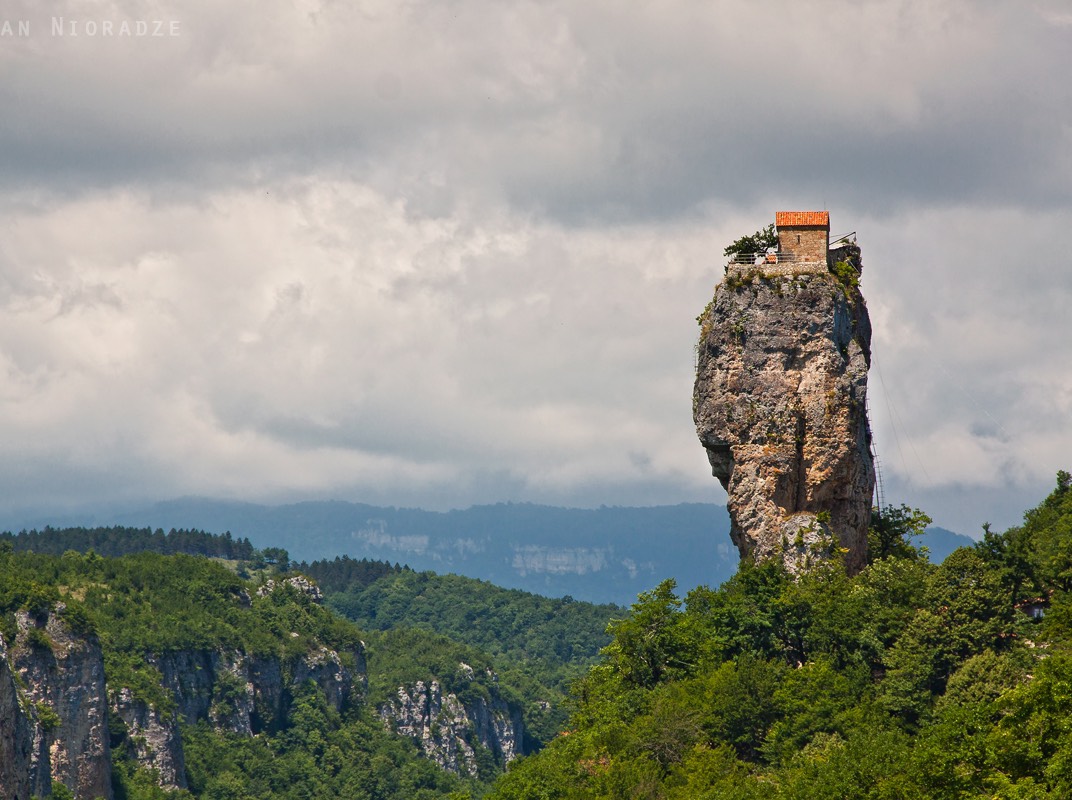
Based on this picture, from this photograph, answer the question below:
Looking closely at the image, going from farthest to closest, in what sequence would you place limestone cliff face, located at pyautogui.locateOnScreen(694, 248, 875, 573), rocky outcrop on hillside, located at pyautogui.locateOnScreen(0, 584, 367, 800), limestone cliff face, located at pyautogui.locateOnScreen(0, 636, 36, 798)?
rocky outcrop on hillside, located at pyautogui.locateOnScreen(0, 584, 367, 800) < limestone cliff face, located at pyautogui.locateOnScreen(0, 636, 36, 798) < limestone cliff face, located at pyautogui.locateOnScreen(694, 248, 875, 573)

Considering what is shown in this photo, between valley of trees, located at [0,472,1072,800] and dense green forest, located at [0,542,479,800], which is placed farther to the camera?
dense green forest, located at [0,542,479,800]

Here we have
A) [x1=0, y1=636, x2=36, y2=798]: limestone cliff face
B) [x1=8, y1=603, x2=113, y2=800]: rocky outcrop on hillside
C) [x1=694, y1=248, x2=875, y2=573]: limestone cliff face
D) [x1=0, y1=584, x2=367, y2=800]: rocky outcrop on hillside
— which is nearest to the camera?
[x1=694, y1=248, x2=875, y2=573]: limestone cliff face

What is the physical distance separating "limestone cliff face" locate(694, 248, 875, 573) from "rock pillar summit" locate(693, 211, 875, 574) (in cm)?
4

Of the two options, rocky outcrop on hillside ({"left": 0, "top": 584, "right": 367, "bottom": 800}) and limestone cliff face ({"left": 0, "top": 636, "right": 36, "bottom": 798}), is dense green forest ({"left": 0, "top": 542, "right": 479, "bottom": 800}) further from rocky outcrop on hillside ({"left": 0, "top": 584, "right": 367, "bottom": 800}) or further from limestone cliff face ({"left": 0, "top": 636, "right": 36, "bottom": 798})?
limestone cliff face ({"left": 0, "top": 636, "right": 36, "bottom": 798})

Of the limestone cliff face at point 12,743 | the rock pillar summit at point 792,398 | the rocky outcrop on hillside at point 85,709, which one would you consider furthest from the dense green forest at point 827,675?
the rocky outcrop on hillside at point 85,709

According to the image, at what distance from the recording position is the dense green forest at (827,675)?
65.2 metres

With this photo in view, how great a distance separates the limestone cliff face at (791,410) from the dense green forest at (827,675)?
7.01 ft

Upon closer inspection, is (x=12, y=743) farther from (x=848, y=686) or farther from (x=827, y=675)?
(x=848, y=686)

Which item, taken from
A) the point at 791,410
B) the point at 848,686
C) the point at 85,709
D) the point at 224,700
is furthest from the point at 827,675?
the point at 224,700

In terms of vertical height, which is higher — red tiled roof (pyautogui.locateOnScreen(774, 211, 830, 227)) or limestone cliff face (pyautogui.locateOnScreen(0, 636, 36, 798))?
red tiled roof (pyautogui.locateOnScreen(774, 211, 830, 227))

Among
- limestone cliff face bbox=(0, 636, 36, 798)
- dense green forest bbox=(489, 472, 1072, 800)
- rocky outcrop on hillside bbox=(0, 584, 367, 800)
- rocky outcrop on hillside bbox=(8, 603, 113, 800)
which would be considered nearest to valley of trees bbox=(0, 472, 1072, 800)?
dense green forest bbox=(489, 472, 1072, 800)

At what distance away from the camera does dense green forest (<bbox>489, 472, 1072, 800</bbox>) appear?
6525 cm

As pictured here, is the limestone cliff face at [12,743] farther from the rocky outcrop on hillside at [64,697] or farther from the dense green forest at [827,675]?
the dense green forest at [827,675]

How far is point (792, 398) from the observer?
85000 millimetres
